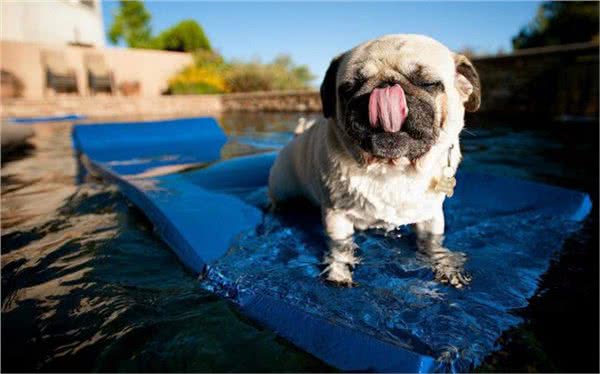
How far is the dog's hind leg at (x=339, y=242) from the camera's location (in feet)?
6.47

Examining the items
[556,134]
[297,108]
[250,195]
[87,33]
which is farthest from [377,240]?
[87,33]

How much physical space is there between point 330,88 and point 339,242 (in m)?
0.80

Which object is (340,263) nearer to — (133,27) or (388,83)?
(388,83)

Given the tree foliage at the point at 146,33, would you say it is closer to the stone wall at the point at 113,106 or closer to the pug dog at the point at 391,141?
the stone wall at the point at 113,106

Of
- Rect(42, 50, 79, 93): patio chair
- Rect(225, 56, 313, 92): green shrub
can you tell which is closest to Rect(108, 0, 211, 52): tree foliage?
Rect(225, 56, 313, 92): green shrub

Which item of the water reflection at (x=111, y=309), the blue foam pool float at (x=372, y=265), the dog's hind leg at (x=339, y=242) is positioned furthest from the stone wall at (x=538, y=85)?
the water reflection at (x=111, y=309)

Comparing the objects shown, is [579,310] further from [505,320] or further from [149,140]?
[149,140]

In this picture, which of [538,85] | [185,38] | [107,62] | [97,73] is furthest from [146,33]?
[538,85]

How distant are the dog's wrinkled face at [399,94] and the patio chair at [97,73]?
17.9 metres

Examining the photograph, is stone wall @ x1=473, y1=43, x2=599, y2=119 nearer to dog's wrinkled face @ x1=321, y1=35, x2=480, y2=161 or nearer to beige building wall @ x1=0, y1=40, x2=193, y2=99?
dog's wrinkled face @ x1=321, y1=35, x2=480, y2=161

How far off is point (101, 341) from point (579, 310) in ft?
6.51

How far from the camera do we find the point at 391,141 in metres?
1.66

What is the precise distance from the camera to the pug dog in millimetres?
1656

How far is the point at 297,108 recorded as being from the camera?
1407cm
